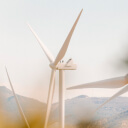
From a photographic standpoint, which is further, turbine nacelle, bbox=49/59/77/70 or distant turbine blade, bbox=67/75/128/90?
turbine nacelle, bbox=49/59/77/70

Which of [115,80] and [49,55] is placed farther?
[49,55]

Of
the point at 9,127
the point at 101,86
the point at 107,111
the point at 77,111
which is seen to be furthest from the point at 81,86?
the point at 107,111

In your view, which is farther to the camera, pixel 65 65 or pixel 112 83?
pixel 65 65

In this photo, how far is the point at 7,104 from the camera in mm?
97125

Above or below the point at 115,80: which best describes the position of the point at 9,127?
below

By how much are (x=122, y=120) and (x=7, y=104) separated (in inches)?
1745

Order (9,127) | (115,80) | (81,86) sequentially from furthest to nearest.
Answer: (9,127), (81,86), (115,80)

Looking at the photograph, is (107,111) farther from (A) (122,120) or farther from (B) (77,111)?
(B) (77,111)

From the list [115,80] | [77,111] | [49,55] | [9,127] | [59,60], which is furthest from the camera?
[77,111]

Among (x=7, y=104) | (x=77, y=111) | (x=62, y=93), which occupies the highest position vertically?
(x=62, y=93)

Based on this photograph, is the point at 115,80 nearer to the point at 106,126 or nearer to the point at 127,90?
the point at 127,90

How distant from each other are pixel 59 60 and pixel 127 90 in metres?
6.48

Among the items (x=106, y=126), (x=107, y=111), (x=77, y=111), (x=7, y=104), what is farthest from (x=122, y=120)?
(x=7, y=104)

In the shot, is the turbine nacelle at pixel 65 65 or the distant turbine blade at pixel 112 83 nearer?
the distant turbine blade at pixel 112 83
